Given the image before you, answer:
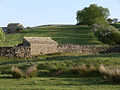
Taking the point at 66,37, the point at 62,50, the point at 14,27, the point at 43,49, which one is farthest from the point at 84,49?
the point at 14,27

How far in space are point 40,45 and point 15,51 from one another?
19.5ft

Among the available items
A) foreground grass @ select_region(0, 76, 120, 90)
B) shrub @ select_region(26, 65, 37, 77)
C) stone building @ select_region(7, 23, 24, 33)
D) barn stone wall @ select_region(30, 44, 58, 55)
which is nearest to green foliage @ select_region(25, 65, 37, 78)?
shrub @ select_region(26, 65, 37, 77)

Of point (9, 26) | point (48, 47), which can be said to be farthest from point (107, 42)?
point (9, 26)

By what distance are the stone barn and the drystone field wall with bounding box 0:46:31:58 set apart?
1602mm

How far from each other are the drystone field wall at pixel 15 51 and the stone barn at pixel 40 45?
5.26 feet

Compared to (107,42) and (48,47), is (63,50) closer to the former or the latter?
(48,47)

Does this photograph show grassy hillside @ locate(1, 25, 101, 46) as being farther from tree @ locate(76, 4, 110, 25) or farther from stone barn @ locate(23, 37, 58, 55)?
stone barn @ locate(23, 37, 58, 55)

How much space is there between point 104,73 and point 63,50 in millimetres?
30051

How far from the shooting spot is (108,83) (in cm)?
1537

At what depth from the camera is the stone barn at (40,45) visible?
4366 centimetres

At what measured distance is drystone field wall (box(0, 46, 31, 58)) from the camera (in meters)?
39.0

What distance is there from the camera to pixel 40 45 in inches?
1764

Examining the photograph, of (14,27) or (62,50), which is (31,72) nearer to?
(62,50)

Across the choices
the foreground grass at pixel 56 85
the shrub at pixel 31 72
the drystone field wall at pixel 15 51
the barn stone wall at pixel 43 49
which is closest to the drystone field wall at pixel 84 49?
the barn stone wall at pixel 43 49
